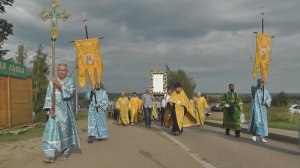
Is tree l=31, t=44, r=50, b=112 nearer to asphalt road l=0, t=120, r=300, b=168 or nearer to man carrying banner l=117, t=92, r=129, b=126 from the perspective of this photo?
man carrying banner l=117, t=92, r=129, b=126

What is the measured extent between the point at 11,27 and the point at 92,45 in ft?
76.3

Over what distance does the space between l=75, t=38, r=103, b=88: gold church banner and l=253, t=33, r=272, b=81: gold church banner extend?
5.37 metres

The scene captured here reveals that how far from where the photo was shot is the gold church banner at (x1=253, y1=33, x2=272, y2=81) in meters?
17.2

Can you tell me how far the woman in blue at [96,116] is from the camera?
15398 mm

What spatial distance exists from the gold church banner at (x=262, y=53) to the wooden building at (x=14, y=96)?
1159 cm

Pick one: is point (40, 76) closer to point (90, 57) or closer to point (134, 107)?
point (134, 107)

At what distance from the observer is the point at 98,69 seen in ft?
55.7

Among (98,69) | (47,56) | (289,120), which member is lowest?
(289,120)

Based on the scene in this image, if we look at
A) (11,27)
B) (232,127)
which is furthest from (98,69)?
(11,27)

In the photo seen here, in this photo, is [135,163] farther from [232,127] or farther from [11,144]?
[232,127]

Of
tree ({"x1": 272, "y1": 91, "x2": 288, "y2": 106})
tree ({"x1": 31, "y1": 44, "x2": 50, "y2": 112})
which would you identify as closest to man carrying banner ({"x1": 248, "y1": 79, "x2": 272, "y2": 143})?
tree ({"x1": 31, "y1": 44, "x2": 50, "y2": 112})

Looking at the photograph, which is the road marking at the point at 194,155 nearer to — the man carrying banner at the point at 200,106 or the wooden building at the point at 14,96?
the wooden building at the point at 14,96

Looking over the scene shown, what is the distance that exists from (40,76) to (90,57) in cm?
3311

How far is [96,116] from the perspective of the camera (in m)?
15.5
